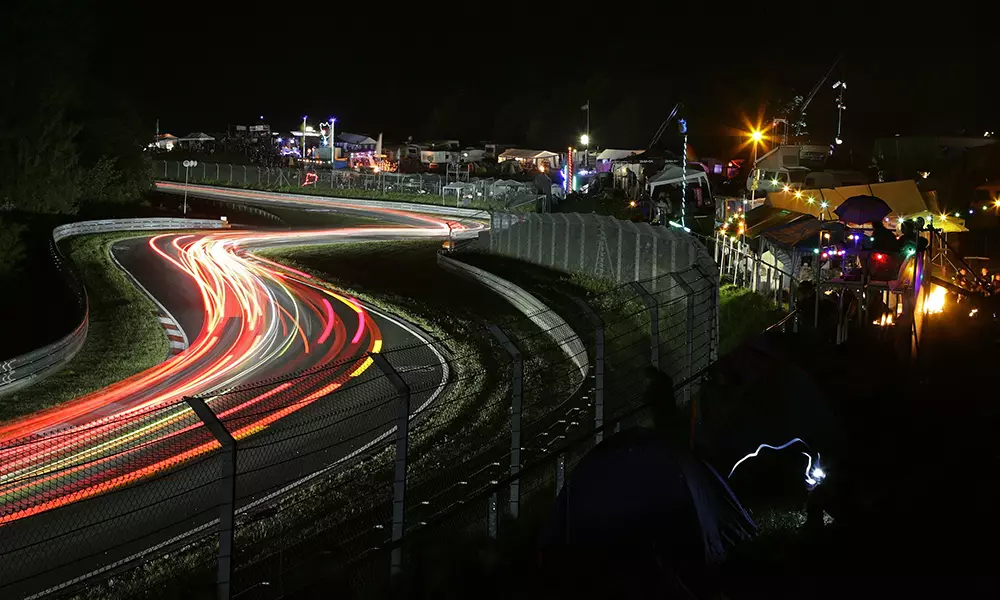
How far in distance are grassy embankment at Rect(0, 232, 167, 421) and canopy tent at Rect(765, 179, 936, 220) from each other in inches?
681

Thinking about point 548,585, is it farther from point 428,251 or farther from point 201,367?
point 428,251

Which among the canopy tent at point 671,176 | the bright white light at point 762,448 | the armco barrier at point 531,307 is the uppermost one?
the canopy tent at point 671,176

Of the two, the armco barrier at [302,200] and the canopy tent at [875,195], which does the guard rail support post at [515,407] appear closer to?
the canopy tent at [875,195]

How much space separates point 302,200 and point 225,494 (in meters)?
60.3

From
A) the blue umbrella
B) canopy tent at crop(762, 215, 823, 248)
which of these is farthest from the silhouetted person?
canopy tent at crop(762, 215, 823, 248)

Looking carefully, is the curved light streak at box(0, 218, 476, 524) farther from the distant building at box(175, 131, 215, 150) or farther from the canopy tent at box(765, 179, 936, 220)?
the distant building at box(175, 131, 215, 150)

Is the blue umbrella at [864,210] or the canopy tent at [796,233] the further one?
the canopy tent at [796,233]

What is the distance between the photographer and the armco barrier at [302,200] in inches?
2183

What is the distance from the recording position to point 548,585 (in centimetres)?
618

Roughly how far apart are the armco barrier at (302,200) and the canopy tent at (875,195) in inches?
971

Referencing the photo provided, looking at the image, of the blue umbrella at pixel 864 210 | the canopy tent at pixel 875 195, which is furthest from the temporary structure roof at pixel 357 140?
the blue umbrella at pixel 864 210

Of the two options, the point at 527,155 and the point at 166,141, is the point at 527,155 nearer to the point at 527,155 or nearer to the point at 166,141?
the point at 527,155

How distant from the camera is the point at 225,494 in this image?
5.72 m

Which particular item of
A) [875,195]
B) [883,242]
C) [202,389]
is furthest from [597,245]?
[202,389]
